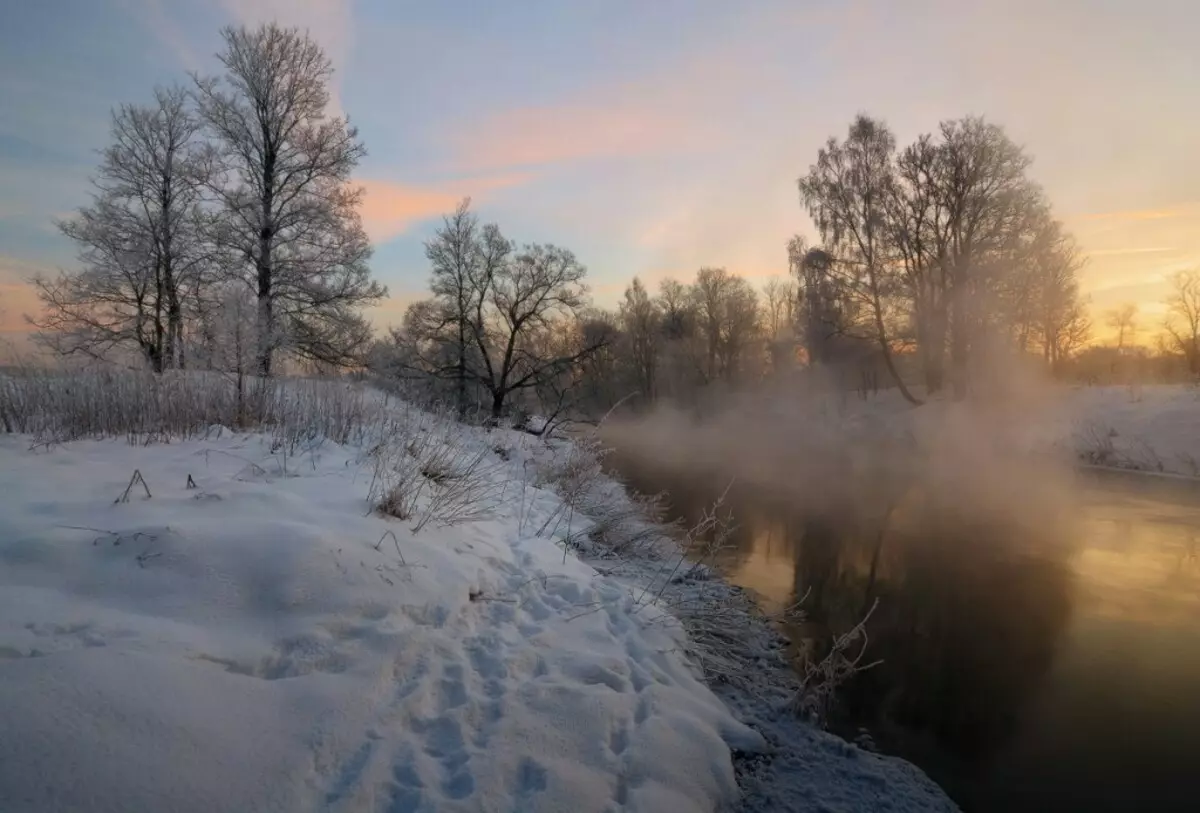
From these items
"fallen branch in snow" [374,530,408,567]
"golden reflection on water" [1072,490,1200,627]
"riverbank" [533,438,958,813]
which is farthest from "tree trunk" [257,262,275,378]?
"golden reflection on water" [1072,490,1200,627]

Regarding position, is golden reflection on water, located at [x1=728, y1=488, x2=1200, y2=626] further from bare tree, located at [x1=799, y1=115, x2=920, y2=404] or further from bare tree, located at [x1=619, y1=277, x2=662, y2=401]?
bare tree, located at [x1=619, y1=277, x2=662, y2=401]

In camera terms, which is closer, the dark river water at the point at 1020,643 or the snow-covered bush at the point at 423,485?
the dark river water at the point at 1020,643

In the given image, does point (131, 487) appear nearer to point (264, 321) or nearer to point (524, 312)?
point (264, 321)

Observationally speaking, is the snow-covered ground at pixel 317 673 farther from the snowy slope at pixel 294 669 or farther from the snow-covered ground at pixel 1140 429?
the snow-covered ground at pixel 1140 429

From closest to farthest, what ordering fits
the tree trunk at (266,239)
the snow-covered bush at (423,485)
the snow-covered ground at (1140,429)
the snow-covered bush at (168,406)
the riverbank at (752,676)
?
the riverbank at (752,676), the snow-covered bush at (423,485), the snow-covered bush at (168,406), the tree trunk at (266,239), the snow-covered ground at (1140,429)

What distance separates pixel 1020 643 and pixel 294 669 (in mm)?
6565

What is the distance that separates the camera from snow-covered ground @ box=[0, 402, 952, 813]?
219 centimetres

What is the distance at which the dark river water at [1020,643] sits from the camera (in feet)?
13.8

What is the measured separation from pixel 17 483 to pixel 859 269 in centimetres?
2581

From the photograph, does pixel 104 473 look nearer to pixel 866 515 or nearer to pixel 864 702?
pixel 864 702

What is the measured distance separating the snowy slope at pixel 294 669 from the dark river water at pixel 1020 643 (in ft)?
6.23

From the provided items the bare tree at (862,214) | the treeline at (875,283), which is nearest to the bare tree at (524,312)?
the treeline at (875,283)

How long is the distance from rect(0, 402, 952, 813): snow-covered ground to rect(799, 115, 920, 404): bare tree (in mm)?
23015

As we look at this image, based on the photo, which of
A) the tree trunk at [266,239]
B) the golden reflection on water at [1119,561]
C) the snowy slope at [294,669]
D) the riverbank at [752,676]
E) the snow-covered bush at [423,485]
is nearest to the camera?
the snowy slope at [294,669]
